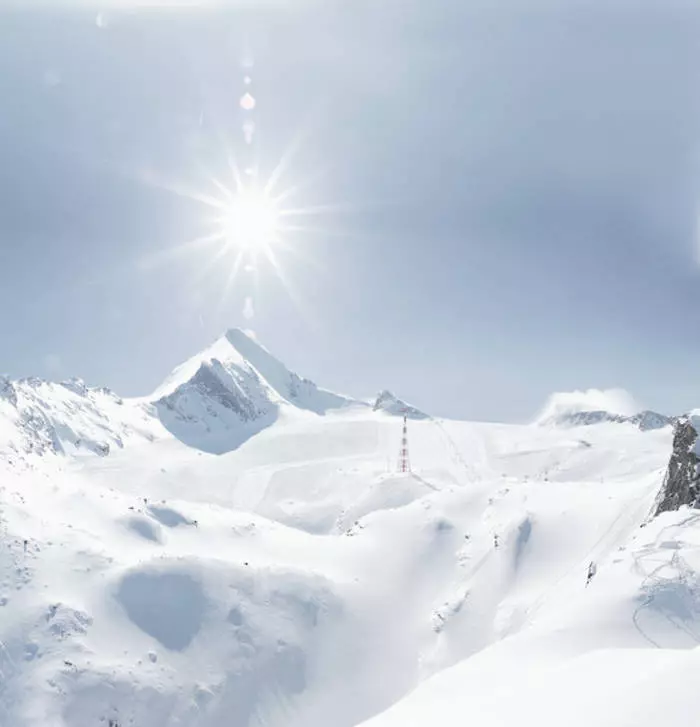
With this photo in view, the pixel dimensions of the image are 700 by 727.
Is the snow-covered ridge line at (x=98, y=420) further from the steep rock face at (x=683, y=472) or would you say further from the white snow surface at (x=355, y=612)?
the steep rock face at (x=683, y=472)

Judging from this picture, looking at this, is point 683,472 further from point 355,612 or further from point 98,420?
point 98,420

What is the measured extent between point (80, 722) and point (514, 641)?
20.1 metres

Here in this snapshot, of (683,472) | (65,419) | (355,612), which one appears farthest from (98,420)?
(683,472)

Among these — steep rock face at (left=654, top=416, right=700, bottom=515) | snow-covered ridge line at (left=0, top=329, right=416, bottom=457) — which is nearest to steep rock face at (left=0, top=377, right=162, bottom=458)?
snow-covered ridge line at (left=0, top=329, right=416, bottom=457)

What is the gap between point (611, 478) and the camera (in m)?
99.9

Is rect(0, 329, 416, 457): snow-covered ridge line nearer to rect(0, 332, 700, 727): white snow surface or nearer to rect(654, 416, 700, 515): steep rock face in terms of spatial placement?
rect(0, 332, 700, 727): white snow surface

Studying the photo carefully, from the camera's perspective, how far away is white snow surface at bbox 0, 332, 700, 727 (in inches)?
383

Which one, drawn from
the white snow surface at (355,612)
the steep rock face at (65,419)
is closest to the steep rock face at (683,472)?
the white snow surface at (355,612)

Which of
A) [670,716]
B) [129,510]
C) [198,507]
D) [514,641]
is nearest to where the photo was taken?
[670,716]

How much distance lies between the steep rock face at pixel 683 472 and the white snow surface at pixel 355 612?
3.21m

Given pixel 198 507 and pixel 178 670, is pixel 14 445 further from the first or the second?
pixel 178 670

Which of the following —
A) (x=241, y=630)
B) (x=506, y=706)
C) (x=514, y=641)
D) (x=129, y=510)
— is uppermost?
(x=129, y=510)

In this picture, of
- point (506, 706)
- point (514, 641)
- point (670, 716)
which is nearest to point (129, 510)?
point (514, 641)

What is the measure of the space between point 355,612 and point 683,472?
1997cm
